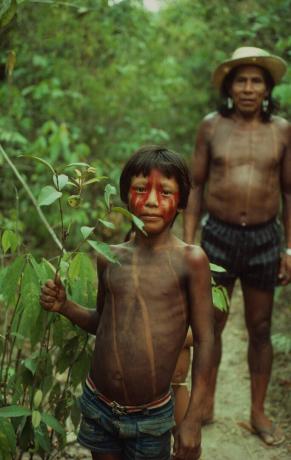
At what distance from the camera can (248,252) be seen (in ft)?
10.7

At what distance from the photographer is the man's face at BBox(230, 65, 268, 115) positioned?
3.17m

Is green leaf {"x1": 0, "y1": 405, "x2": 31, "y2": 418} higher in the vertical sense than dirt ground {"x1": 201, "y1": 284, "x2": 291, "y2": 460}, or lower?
higher

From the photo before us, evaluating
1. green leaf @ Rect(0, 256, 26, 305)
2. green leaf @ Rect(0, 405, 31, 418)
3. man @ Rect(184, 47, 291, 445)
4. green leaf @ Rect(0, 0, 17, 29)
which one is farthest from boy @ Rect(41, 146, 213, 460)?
man @ Rect(184, 47, 291, 445)

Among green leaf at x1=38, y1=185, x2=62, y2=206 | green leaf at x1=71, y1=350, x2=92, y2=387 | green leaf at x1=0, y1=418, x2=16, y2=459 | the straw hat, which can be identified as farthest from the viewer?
the straw hat

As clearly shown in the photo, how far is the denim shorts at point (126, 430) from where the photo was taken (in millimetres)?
2018

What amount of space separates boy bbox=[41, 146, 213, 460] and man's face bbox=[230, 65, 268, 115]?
1.27m

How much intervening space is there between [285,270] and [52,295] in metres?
1.67

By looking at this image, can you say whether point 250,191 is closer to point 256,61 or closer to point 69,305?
point 256,61

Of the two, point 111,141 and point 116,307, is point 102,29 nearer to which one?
point 111,141

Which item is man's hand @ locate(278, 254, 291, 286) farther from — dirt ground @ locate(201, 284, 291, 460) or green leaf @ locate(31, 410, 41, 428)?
green leaf @ locate(31, 410, 41, 428)

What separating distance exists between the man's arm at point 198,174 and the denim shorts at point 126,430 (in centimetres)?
140

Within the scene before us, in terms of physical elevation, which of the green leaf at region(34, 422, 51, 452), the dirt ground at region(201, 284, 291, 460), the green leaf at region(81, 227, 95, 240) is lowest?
the dirt ground at region(201, 284, 291, 460)

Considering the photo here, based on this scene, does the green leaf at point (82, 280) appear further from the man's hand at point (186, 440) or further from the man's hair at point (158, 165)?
the man's hand at point (186, 440)

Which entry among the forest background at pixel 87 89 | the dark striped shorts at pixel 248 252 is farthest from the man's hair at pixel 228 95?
the dark striped shorts at pixel 248 252
